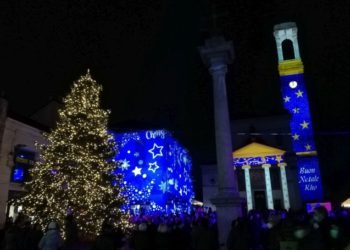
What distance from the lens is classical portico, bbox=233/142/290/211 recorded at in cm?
3572

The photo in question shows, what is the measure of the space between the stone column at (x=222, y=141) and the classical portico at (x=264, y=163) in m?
24.1

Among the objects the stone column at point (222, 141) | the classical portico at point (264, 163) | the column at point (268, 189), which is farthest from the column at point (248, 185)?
the stone column at point (222, 141)

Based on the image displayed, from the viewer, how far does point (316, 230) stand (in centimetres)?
596

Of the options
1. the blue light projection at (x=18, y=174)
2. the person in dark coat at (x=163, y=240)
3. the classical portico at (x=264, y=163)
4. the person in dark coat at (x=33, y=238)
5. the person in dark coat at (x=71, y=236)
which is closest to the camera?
the person in dark coat at (x=71, y=236)

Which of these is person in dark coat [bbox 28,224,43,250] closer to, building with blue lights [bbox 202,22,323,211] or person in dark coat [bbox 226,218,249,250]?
person in dark coat [bbox 226,218,249,250]

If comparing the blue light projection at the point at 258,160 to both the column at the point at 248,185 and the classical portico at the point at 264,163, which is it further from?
the column at the point at 248,185

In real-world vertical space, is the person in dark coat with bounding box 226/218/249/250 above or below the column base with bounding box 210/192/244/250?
below

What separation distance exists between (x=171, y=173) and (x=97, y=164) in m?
25.2

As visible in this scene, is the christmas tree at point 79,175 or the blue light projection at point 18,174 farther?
the blue light projection at point 18,174

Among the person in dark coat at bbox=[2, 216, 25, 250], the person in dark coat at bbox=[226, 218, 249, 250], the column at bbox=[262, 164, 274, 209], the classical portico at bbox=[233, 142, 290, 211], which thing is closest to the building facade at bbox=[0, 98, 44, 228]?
the person in dark coat at bbox=[2, 216, 25, 250]

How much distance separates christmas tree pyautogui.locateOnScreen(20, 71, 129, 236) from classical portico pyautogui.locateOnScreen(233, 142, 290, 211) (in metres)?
23.0

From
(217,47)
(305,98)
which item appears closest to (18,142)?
(217,47)

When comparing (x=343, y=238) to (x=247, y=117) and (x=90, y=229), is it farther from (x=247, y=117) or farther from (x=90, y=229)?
(x=247, y=117)

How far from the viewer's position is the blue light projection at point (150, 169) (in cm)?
3759
